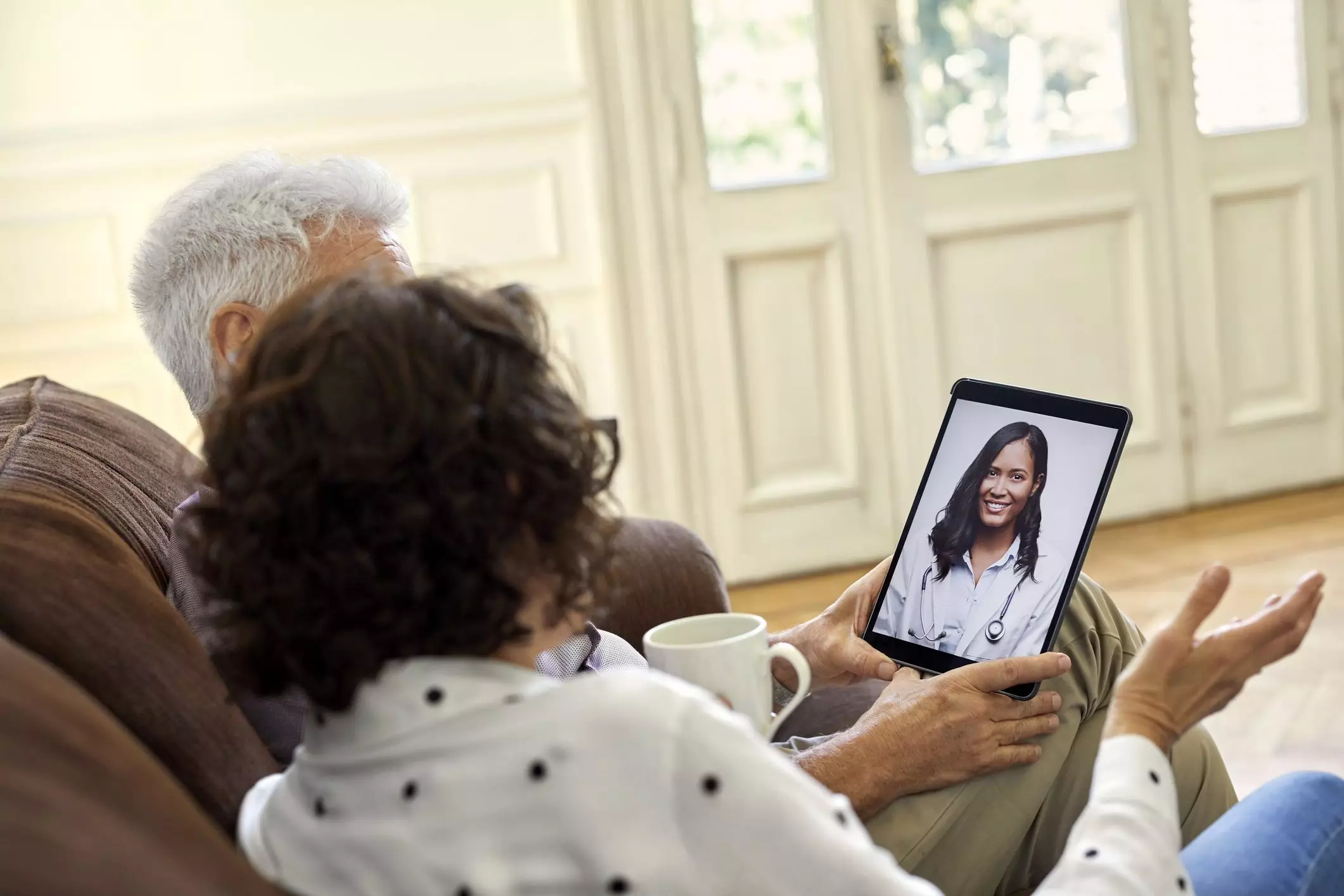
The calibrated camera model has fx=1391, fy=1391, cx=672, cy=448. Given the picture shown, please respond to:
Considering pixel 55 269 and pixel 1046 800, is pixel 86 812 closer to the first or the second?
pixel 1046 800

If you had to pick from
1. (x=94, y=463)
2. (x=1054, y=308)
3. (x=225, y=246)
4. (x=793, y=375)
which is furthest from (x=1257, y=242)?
(x=94, y=463)

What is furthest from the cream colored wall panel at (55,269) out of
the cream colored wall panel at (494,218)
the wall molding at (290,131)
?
the cream colored wall panel at (494,218)

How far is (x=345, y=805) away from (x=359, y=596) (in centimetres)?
11

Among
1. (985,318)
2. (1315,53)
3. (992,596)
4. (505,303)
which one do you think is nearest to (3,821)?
(505,303)

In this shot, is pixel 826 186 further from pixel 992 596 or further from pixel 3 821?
pixel 3 821

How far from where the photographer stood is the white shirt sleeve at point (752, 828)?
2.08 feet

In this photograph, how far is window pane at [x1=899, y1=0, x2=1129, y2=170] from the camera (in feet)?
10.8

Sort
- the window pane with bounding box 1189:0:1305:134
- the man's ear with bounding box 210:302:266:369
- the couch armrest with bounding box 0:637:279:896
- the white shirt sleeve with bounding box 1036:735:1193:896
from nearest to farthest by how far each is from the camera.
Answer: the couch armrest with bounding box 0:637:279:896
the white shirt sleeve with bounding box 1036:735:1193:896
the man's ear with bounding box 210:302:266:369
the window pane with bounding box 1189:0:1305:134

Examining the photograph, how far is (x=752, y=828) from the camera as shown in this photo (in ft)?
2.08

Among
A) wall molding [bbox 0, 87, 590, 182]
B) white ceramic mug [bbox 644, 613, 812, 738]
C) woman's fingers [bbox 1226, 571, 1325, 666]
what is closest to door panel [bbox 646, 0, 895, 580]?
wall molding [bbox 0, 87, 590, 182]

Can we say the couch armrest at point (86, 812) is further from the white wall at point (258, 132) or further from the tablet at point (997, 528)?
the white wall at point (258, 132)

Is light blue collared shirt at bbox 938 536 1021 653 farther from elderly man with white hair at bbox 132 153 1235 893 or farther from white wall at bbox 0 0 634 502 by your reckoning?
white wall at bbox 0 0 634 502

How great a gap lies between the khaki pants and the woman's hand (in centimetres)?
30

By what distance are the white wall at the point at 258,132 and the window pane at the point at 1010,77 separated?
0.81 m
